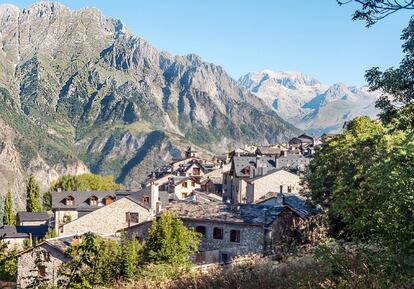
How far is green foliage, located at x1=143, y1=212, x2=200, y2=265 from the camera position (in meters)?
29.5

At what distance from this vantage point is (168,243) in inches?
A: 1195

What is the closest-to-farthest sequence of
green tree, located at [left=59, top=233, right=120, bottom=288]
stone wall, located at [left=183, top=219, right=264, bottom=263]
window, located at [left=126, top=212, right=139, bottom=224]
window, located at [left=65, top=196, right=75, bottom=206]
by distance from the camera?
1. green tree, located at [left=59, top=233, right=120, bottom=288]
2. stone wall, located at [left=183, top=219, right=264, bottom=263]
3. window, located at [left=126, top=212, right=139, bottom=224]
4. window, located at [left=65, top=196, right=75, bottom=206]

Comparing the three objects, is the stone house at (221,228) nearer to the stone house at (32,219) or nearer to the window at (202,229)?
the window at (202,229)

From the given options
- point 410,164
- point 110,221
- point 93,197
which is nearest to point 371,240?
point 410,164

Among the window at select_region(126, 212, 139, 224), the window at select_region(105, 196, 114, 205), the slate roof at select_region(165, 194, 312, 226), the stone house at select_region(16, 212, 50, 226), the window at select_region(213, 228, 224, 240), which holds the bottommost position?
the stone house at select_region(16, 212, 50, 226)

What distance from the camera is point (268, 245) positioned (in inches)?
1533

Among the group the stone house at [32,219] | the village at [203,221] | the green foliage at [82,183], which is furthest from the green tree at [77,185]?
the village at [203,221]

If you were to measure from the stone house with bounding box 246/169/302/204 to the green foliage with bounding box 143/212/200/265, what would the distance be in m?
28.9

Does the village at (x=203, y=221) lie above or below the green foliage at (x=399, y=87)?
below

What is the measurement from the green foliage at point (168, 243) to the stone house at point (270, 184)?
94.9 feet

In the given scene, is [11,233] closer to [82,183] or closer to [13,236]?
[13,236]

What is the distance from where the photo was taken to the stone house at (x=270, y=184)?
201ft

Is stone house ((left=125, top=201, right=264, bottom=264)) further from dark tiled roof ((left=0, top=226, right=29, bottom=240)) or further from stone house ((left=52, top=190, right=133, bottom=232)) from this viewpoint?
dark tiled roof ((left=0, top=226, right=29, bottom=240))

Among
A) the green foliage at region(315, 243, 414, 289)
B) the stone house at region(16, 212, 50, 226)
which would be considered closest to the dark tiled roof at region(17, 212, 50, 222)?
the stone house at region(16, 212, 50, 226)
